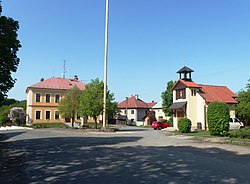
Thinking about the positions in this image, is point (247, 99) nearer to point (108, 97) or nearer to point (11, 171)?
point (108, 97)

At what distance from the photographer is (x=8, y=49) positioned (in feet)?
40.9

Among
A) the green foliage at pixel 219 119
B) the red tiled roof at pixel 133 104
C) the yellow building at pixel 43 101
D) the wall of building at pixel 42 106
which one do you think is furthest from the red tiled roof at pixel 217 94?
the wall of building at pixel 42 106

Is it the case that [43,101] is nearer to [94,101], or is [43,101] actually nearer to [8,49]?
[94,101]

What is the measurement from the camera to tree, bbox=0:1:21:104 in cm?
1202

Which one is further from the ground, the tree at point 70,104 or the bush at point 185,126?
the tree at point 70,104

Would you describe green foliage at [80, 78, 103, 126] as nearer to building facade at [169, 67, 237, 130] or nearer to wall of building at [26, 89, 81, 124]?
building facade at [169, 67, 237, 130]

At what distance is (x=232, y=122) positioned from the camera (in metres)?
33.3

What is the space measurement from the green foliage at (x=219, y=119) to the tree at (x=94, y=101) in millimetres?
16625

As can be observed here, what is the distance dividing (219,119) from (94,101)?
18093 mm

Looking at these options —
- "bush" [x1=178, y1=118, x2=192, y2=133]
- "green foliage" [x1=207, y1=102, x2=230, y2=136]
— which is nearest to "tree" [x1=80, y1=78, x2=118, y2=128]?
"bush" [x1=178, y1=118, x2=192, y2=133]

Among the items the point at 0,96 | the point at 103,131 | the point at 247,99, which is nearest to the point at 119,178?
the point at 0,96

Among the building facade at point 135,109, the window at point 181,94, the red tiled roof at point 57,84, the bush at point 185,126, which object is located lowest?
the bush at point 185,126

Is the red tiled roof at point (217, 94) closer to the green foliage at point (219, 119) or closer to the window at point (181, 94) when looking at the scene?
the window at point (181, 94)

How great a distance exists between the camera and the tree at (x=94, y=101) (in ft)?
116
